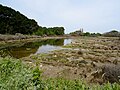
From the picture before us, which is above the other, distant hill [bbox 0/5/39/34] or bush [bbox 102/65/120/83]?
distant hill [bbox 0/5/39/34]

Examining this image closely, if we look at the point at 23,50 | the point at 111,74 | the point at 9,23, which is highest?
the point at 9,23

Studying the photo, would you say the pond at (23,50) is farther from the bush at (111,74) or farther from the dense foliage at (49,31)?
the dense foliage at (49,31)

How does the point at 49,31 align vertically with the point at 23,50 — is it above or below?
above

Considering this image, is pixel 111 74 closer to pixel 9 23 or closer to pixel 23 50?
pixel 23 50

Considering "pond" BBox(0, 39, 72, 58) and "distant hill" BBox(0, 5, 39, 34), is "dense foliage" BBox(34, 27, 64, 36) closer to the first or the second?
"distant hill" BBox(0, 5, 39, 34)

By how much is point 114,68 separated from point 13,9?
74.6m

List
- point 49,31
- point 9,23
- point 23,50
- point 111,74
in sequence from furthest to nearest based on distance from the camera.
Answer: point 49,31 < point 9,23 < point 23,50 < point 111,74

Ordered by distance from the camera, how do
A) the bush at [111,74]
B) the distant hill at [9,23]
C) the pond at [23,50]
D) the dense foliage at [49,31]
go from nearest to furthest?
the bush at [111,74], the pond at [23,50], the distant hill at [9,23], the dense foliage at [49,31]

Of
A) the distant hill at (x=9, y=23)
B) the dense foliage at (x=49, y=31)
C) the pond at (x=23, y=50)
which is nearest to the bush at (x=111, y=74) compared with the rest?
the pond at (x=23, y=50)

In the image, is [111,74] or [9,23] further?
[9,23]

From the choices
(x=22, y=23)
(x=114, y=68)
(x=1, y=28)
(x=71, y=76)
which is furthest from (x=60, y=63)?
(x=22, y=23)

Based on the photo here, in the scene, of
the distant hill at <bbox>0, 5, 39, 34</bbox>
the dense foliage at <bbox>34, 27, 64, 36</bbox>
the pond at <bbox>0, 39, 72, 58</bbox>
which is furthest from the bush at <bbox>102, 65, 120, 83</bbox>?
the dense foliage at <bbox>34, 27, 64, 36</bbox>

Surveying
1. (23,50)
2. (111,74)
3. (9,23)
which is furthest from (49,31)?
(111,74)

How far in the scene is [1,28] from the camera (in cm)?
6888
